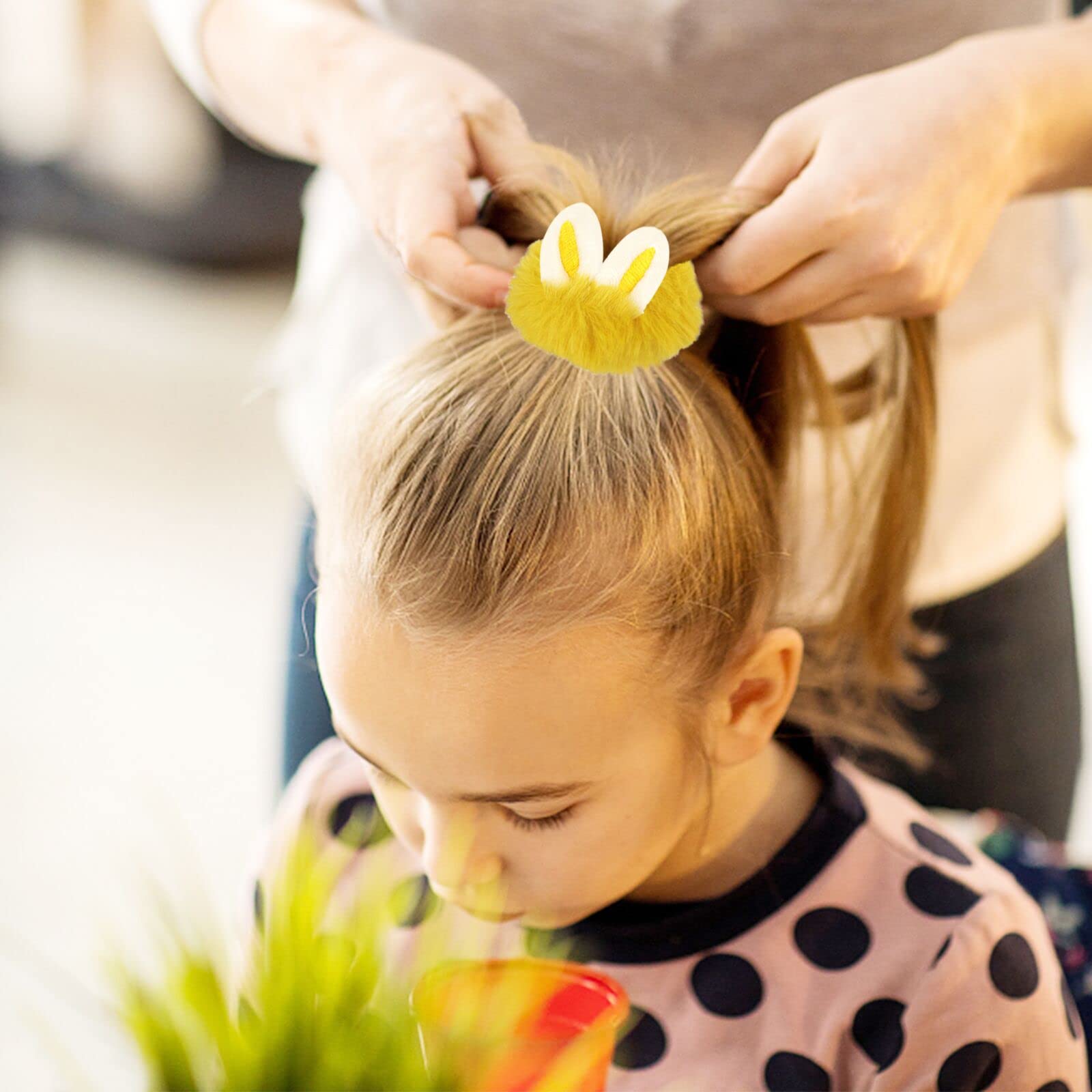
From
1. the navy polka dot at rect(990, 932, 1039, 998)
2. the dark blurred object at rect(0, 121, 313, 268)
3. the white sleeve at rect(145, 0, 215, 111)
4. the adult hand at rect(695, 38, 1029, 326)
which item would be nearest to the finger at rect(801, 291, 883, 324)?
the adult hand at rect(695, 38, 1029, 326)

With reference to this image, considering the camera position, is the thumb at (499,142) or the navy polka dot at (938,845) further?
the navy polka dot at (938,845)

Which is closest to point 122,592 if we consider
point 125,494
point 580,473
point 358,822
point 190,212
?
point 125,494

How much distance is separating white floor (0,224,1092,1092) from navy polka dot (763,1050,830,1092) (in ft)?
2.47

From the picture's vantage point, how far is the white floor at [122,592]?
1.93 metres

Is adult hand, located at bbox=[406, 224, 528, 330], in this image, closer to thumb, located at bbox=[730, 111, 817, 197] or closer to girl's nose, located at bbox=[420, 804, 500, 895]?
thumb, located at bbox=[730, 111, 817, 197]

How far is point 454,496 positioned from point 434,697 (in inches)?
4.1

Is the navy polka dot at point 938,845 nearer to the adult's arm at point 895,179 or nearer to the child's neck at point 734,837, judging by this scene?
the child's neck at point 734,837

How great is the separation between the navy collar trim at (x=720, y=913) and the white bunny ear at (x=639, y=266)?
1.28ft

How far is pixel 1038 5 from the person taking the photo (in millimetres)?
937

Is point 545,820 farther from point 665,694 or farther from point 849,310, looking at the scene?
point 849,310

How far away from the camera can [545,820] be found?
76 centimetres

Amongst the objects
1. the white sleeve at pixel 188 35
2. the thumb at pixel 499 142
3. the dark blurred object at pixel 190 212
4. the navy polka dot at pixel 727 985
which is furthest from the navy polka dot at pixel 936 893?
the dark blurred object at pixel 190 212

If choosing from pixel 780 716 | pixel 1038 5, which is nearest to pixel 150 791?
pixel 780 716

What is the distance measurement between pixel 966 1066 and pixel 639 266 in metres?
0.50
